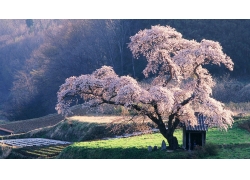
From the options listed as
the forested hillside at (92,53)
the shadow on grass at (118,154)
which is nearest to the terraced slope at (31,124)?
the forested hillside at (92,53)

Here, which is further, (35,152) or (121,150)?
(35,152)

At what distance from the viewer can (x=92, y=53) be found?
48812 millimetres

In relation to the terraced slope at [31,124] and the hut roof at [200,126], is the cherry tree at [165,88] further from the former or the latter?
the terraced slope at [31,124]

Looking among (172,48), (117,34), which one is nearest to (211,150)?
(172,48)

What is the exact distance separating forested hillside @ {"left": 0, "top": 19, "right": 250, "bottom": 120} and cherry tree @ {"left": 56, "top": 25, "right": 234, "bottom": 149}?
27336 mm

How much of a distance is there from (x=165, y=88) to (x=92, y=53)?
33.0m

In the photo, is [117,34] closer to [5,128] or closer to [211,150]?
[5,128]

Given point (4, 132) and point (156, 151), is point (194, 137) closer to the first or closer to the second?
point (156, 151)

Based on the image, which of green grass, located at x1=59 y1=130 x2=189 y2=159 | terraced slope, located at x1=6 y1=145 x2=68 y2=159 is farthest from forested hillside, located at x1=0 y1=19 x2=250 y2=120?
green grass, located at x1=59 y1=130 x2=189 y2=159

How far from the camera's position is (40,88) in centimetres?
5022

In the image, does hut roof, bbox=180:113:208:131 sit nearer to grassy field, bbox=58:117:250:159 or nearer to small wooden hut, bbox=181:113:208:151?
small wooden hut, bbox=181:113:208:151

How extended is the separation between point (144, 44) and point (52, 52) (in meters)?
37.4

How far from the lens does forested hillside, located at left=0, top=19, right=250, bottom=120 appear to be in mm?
45094

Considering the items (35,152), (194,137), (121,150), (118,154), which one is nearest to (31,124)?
(35,152)
